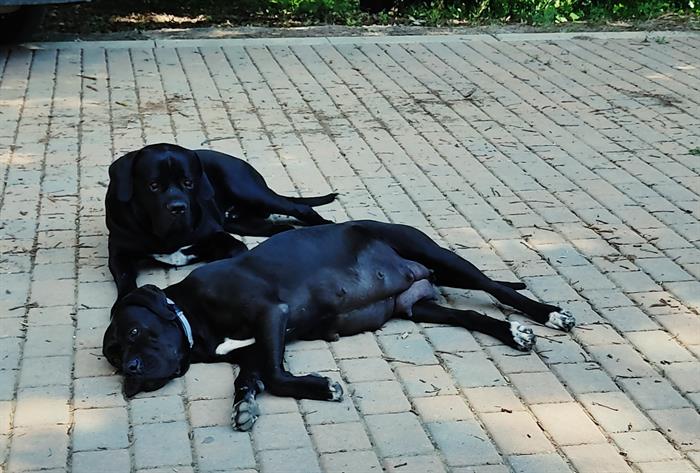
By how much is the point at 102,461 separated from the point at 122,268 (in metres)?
1.65

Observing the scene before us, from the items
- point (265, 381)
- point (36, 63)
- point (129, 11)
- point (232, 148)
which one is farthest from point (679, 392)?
point (129, 11)

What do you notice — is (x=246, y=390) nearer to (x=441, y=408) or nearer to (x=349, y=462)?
(x=349, y=462)

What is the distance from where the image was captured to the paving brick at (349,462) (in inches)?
150

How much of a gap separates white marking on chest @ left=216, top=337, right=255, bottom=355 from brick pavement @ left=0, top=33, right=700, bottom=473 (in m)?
0.08

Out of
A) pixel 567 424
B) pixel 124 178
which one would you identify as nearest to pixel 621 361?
pixel 567 424

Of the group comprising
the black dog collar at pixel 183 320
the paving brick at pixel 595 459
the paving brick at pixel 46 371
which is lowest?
the paving brick at pixel 46 371

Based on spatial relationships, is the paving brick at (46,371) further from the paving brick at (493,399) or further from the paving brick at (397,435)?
the paving brick at (493,399)

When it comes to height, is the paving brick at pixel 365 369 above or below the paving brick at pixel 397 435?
below

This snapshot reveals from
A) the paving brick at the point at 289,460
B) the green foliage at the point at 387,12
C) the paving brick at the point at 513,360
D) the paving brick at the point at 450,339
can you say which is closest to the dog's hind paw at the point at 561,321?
the paving brick at the point at 513,360

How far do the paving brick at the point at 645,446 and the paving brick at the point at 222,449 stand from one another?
139cm

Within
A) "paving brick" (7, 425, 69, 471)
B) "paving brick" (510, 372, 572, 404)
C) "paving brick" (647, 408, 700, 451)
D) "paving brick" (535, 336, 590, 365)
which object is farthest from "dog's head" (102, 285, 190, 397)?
"paving brick" (647, 408, 700, 451)

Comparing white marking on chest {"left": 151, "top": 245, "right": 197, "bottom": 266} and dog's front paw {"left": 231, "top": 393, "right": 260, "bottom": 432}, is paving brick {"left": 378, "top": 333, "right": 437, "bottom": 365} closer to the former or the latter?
dog's front paw {"left": 231, "top": 393, "right": 260, "bottom": 432}

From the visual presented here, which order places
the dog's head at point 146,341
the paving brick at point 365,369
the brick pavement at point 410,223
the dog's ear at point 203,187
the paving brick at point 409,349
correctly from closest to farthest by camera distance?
1. the brick pavement at point 410,223
2. the dog's head at point 146,341
3. the paving brick at point 365,369
4. the paving brick at point 409,349
5. the dog's ear at point 203,187

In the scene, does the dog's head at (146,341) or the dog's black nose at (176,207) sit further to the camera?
the dog's black nose at (176,207)
